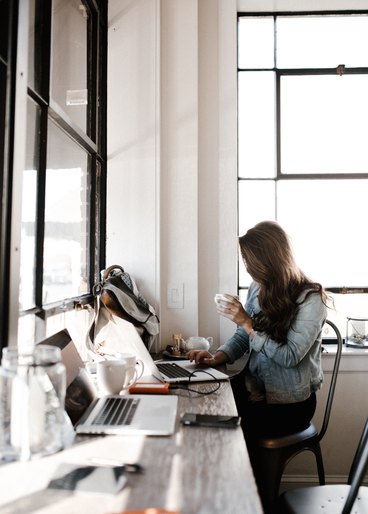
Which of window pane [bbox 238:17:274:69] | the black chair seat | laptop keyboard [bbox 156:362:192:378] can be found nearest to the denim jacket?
the black chair seat

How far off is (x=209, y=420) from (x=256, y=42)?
7.19 ft

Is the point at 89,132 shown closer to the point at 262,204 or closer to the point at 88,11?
the point at 88,11

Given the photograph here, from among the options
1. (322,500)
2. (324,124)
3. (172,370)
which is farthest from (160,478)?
(324,124)

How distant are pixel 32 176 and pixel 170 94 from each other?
123 centimetres

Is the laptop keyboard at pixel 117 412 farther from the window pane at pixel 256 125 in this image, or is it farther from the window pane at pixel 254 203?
the window pane at pixel 256 125

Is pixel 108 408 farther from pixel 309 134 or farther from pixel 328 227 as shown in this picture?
pixel 309 134

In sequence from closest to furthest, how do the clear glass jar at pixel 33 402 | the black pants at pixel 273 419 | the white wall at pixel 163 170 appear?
1. the clear glass jar at pixel 33 402
2. the black pants at pixel 273 419
3. the white wall at pixel 163 170

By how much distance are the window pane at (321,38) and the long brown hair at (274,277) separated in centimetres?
121

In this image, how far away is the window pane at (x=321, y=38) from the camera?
261 cm

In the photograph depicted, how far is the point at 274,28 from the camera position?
8.55ft

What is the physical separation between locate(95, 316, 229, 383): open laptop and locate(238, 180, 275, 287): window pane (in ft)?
3.06

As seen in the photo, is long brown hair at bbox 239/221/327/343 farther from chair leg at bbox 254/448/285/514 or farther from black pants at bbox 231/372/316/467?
chair leg at bbox 254/448/285/514

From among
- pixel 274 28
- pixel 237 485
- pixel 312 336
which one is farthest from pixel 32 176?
pixel 274 28

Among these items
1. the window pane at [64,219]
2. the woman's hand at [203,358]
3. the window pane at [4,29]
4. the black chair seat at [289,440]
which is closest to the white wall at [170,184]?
the window pane at [64,219]
